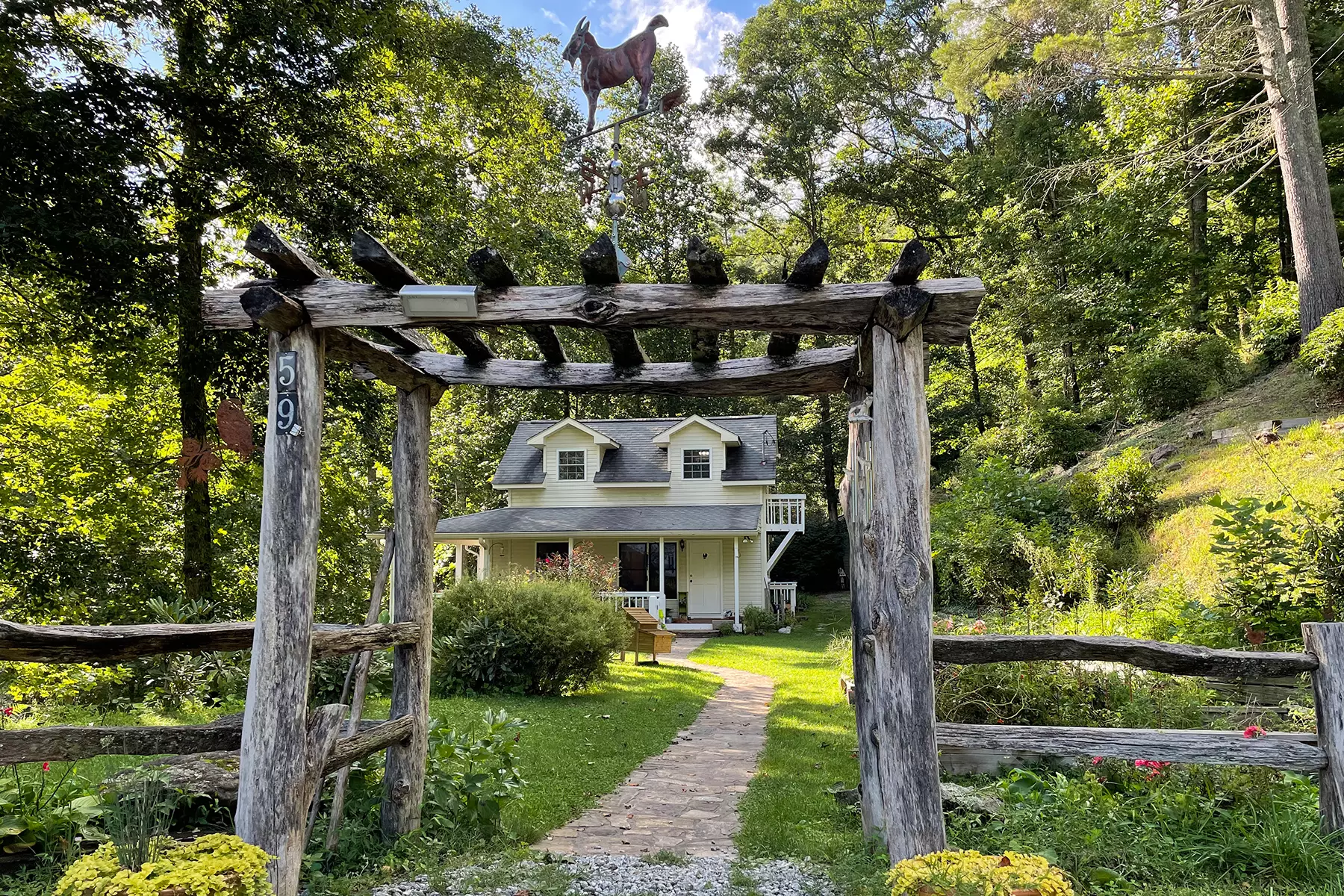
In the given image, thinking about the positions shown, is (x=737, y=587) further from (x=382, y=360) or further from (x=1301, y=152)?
(x=382, y=360)

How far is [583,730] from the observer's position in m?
8.47

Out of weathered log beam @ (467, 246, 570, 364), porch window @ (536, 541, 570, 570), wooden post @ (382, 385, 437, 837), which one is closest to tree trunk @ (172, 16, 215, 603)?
wooden post @ (382, 385, 437, 837)

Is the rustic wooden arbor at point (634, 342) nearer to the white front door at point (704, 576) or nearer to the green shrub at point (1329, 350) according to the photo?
the green shrub at point (1329, 350)

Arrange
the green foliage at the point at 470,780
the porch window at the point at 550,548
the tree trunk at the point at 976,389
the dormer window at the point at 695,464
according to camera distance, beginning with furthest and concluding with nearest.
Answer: the tree trunk at the point at 976,389, the dormer window at the point at 695,464, the porch window at the point at 550,548, the green foliage at the point at 470,780

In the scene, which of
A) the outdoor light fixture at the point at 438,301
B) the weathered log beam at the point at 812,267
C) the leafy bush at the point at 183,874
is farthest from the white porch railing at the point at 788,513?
the leafy bush at the point at 183,874

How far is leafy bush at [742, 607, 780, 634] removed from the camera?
2064cm

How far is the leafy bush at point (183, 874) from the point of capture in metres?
2.68

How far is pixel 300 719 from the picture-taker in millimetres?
3838

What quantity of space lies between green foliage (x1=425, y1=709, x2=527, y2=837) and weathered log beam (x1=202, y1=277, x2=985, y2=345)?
9.61 feet

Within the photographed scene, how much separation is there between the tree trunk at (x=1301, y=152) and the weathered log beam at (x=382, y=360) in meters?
14.1

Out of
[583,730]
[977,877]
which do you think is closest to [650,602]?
[583,730]

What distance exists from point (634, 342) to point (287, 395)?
1.85 metres

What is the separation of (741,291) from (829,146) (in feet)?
83.2

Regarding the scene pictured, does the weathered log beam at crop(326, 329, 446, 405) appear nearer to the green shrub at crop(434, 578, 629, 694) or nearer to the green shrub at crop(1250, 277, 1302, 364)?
the green shrub at crop(434, 578, 629, 694)
